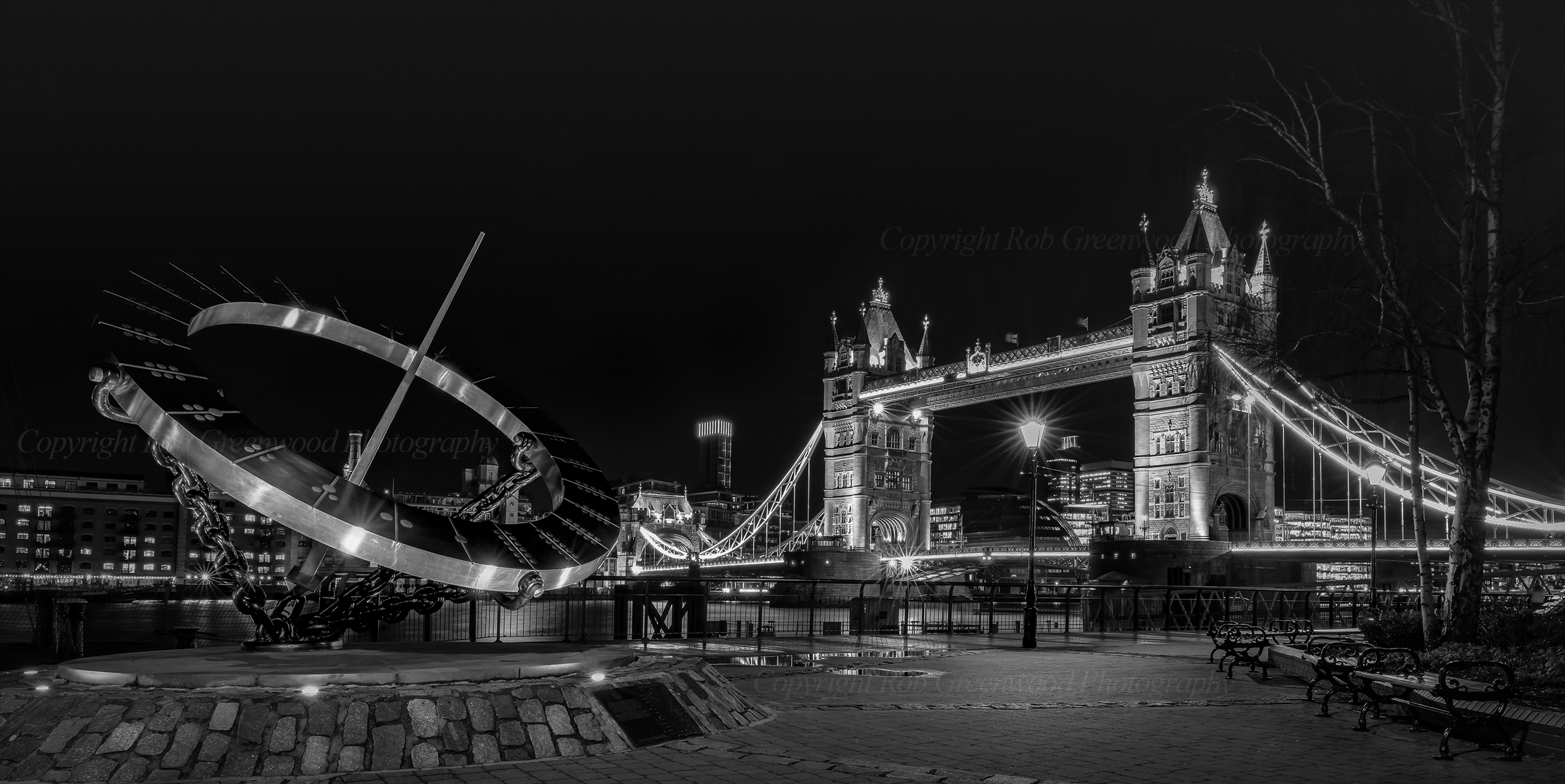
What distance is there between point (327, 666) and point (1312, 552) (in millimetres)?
47084

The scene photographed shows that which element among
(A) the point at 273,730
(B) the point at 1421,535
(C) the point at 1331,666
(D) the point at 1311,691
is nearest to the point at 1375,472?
(B) the point at 1421,535

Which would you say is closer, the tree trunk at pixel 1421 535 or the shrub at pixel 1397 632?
the tree trunk at pixel 1421 535

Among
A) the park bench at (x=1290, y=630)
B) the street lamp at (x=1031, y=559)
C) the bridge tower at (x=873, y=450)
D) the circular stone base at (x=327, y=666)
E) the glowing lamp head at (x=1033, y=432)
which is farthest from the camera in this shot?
the bridge tower at (x=873, y=450)

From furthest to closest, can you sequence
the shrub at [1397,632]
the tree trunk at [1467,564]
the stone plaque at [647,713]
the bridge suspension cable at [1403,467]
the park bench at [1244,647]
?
the bridge suspension cable at [1403,467] → the shrub at [1397,632] → the park bench at [1244,647] → the tree trunk at [1467,564] → the stone plaque at [647,713]

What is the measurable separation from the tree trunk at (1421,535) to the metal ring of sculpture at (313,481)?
8834 millimetres

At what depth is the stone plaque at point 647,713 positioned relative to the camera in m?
7.66

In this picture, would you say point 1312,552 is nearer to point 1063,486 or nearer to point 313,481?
point 313,481

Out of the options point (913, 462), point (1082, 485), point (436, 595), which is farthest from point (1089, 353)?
point (1082, 485)

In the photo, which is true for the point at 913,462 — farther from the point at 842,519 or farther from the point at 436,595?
the point at 436,595

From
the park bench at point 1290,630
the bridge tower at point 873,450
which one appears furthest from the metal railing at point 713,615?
the bridge tower at point 873,450

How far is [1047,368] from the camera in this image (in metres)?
64.9

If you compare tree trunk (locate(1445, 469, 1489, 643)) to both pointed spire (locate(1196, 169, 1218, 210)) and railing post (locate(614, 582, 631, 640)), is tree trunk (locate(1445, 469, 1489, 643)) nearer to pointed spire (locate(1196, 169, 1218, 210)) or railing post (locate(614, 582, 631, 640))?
railing post (locate(614, 582, 631, 640))

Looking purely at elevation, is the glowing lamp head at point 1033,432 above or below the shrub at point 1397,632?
above

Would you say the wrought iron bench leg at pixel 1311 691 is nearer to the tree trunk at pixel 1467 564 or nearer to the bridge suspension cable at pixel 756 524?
the tree trunk at pixel 1467 564
